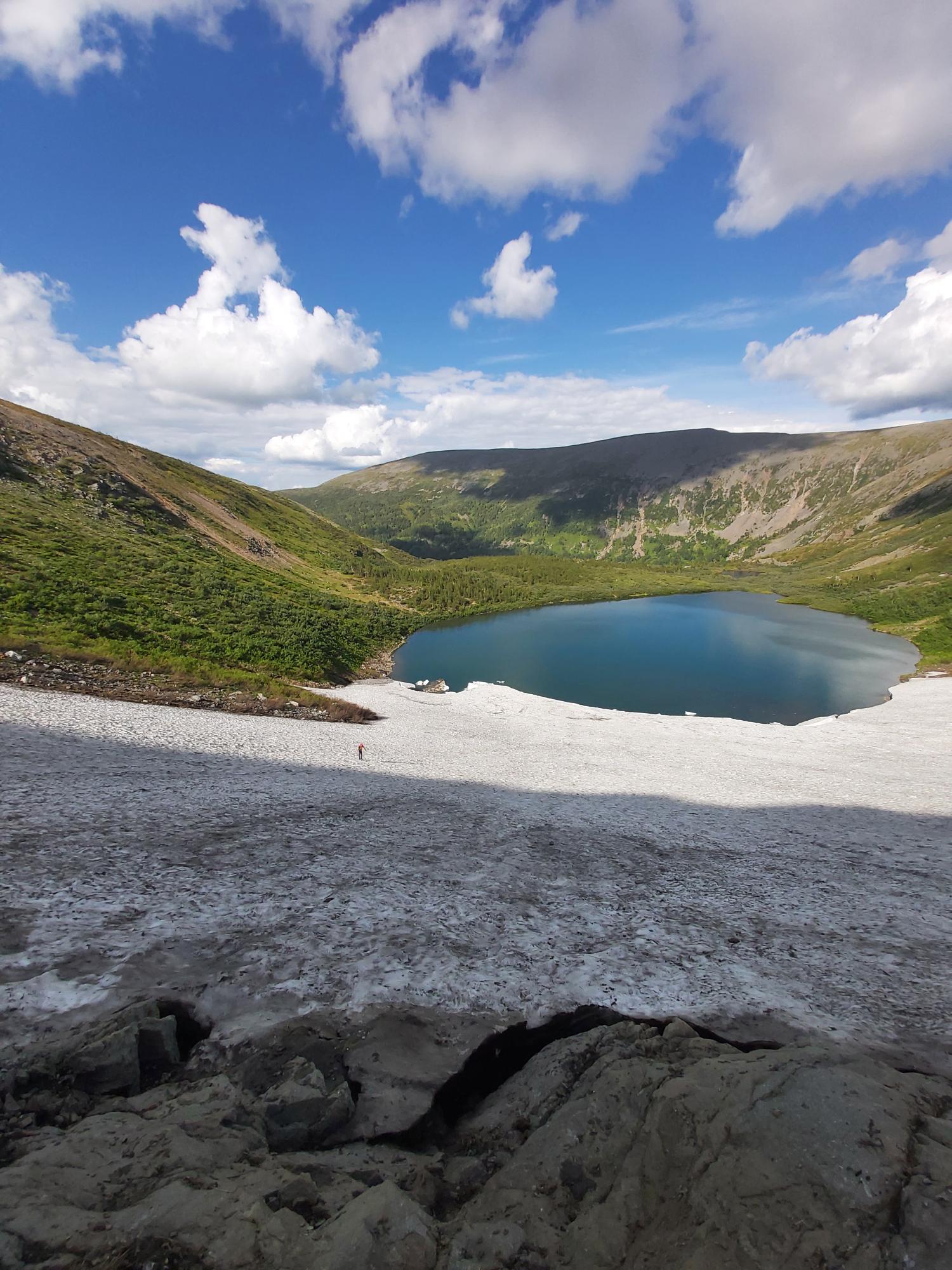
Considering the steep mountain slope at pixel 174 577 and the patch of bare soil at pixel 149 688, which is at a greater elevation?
the steep mountain slope at pixel 174 577

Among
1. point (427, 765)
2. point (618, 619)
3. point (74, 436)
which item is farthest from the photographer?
point (618, 619)

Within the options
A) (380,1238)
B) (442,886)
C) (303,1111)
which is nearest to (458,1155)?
(303,1111)

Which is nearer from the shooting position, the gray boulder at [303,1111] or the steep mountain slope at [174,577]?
the gray boulder at [303,1111]

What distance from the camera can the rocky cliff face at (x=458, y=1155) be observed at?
442 cm

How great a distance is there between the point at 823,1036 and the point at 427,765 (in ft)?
65.3

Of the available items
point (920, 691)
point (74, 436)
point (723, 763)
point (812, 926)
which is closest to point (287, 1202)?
point (812, 926)

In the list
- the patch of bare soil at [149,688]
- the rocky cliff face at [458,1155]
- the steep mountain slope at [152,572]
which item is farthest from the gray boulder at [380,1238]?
the steep mountain slope at [152,572]

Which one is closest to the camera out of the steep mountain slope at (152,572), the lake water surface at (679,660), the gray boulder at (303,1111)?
the gray boulder at (303,1111)

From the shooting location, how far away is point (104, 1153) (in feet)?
17.7

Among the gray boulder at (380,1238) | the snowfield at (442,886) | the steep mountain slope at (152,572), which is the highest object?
the steep mountain slope at (152,572)

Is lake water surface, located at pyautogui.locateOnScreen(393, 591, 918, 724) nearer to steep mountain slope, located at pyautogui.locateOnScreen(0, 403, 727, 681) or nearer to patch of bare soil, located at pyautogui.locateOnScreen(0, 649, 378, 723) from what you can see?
steep mountain slope, located at pyautogui.locateOnScreen(0, 403, 727, 681)

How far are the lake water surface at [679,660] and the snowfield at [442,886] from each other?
1635 inches

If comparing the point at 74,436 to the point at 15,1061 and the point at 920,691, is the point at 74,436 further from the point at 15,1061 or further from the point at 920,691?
the point at 920,691

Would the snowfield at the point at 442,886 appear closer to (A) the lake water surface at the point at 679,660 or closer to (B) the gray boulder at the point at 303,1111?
(B) the gray boulder at the point at 303,1111
